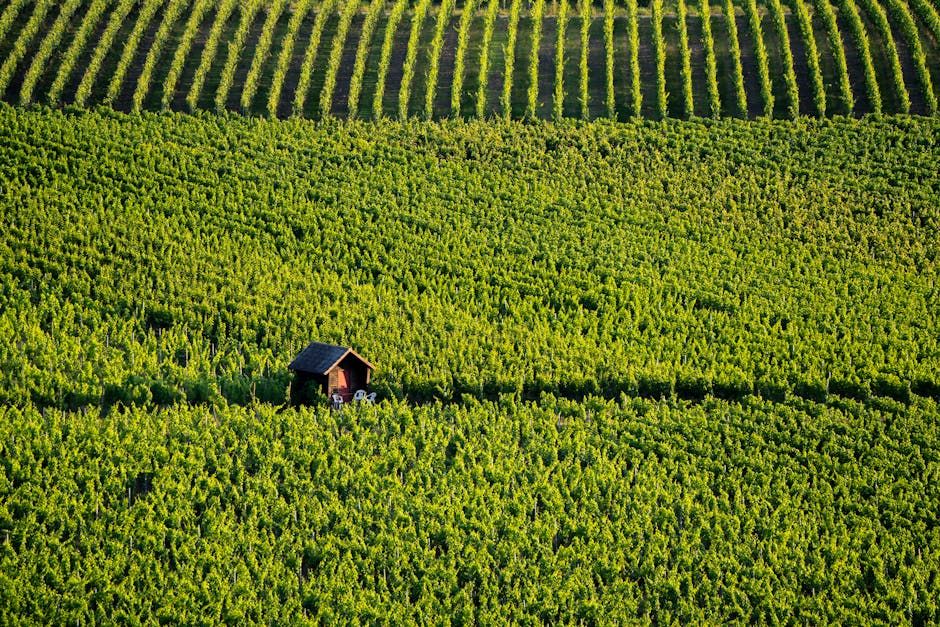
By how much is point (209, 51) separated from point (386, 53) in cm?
663

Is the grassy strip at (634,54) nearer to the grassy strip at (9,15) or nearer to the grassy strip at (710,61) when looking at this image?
the grassy strip at (710,61)

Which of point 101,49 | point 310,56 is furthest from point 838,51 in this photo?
point 101,49

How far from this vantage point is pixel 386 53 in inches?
1996

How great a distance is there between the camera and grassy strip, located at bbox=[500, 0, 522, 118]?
4750 centimetres

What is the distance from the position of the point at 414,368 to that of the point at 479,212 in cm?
914

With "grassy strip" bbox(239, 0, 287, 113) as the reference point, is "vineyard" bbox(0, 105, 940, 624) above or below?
below

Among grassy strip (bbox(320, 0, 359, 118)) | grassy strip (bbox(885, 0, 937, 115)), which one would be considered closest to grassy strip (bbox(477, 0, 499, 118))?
grassy strip (bbox(320, 0, 359, 118))

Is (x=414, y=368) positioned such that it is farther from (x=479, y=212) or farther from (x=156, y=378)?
(x=479, y=212)

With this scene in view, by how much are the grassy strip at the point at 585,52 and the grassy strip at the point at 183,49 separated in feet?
47.8

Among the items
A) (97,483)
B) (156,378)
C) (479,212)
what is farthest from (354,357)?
(479,212)

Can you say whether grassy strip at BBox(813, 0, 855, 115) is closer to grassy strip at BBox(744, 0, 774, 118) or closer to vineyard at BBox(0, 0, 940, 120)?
vineyard at BBox(0, 0, 940, 120)

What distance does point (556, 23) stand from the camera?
53750 mm

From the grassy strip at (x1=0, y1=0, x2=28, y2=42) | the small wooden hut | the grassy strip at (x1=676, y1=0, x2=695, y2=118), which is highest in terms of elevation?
the grassy strip at (x1=0, y1=0, x2=28, y2=42)

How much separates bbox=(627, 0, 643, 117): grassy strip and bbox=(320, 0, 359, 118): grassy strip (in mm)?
10783
